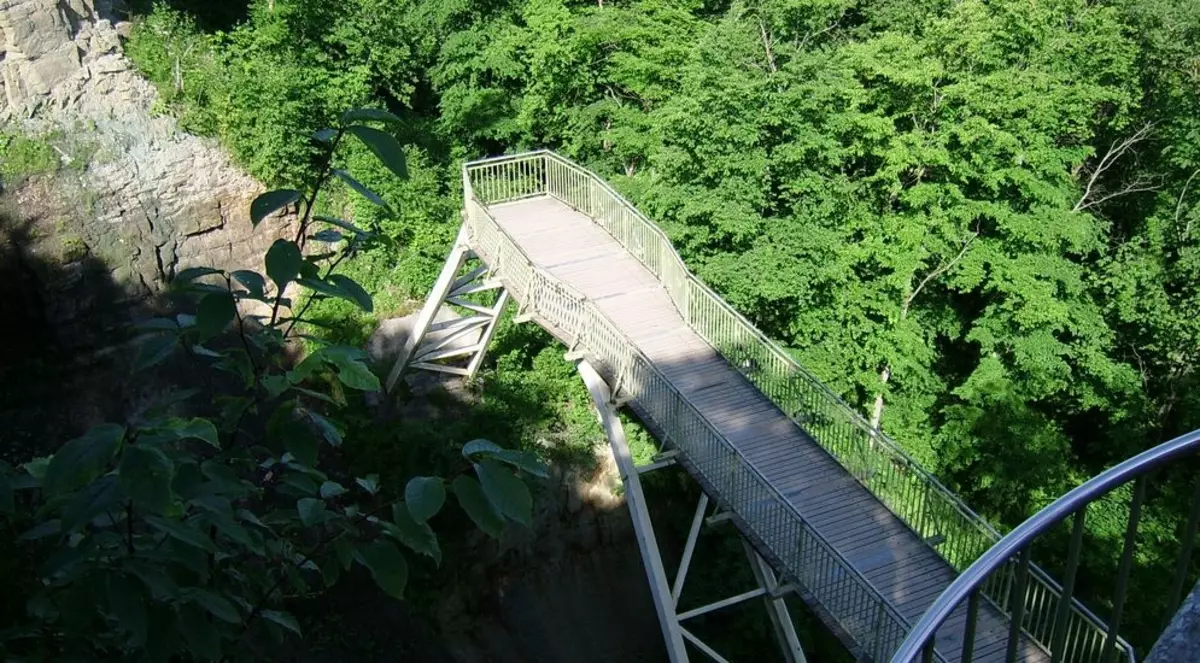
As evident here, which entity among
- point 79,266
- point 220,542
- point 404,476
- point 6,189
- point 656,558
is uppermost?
point 220,542

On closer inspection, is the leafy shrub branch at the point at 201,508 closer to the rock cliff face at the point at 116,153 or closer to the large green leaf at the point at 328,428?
the large green leaf at the point at 328,428

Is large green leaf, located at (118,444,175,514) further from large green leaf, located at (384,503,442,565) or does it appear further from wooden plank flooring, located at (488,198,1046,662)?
wooden plank flooring, located at (488,198,1046,662)

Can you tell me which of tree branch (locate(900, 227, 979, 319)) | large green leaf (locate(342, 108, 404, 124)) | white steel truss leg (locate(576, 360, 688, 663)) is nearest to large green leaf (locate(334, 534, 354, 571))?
large green leaf (locate(342, 108, 404, 124))

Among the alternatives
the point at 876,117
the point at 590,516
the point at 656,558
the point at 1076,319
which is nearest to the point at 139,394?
the point at 590,516

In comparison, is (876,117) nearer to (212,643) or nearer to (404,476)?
(404,476)

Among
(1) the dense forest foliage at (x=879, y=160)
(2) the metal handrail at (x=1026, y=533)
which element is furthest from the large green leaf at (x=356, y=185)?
(1) the dense forest foliage at (x=879, y=160)
